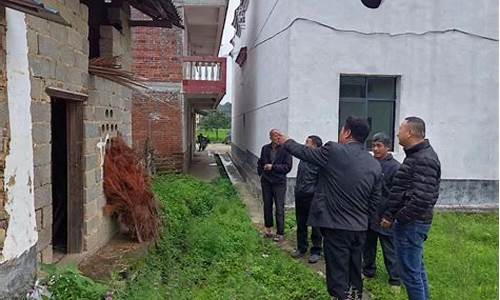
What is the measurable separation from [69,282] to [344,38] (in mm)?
6960

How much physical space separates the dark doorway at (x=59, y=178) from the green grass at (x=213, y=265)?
128 centimetres

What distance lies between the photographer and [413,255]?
405 centimetres

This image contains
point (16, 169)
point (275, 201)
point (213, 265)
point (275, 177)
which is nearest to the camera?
point (16, 169)

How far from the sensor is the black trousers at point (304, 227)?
20.2 feet

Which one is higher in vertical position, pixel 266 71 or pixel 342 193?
pixel 266 71

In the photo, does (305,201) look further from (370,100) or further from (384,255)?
(370,100)

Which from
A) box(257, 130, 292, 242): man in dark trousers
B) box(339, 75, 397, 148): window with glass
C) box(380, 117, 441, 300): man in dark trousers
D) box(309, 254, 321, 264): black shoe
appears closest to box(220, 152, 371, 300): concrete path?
box(309, 254, 321, 264): black shoe

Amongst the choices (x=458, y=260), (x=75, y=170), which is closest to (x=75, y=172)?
(x=75, y=170)

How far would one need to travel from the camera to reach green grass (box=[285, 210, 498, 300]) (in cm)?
516

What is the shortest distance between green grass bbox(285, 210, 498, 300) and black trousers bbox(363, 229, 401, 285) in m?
0.12

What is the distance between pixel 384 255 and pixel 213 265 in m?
2.06

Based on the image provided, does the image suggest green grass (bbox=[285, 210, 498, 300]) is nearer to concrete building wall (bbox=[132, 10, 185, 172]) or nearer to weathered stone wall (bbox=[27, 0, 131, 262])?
weathered stone wall (bbox=[27, 0, 131, 262])

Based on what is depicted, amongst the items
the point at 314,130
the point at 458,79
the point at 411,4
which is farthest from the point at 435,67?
the point at 314,130

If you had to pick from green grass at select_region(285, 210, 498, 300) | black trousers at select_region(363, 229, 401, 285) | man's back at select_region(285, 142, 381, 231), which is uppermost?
man's back at select_region(285, 142, 381, 231)
